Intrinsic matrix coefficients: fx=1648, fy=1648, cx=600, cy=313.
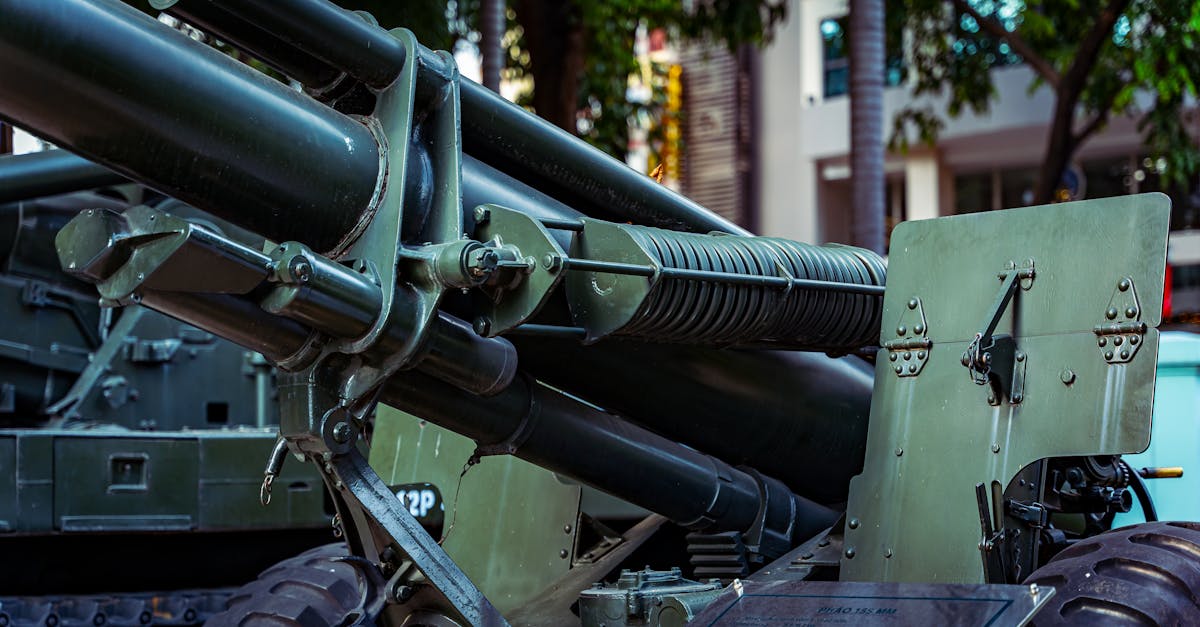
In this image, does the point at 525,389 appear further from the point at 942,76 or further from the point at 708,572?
the point at 942,76

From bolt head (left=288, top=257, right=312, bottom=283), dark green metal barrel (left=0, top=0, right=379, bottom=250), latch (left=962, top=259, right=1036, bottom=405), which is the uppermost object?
dark green metal barrel (left=0, top=0, right=379, bottom=250)

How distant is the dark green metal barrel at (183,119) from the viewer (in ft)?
12.3

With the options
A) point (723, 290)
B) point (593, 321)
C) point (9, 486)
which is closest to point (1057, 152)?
point (9, 486)

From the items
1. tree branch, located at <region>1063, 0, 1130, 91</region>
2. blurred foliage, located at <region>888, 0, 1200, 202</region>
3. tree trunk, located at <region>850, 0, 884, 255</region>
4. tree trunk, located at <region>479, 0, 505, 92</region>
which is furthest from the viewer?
blurred foliage, located at <region>888, 0, 1200, 202</region>

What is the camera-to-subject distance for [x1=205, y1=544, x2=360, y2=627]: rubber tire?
210 inches

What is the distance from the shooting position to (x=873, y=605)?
14.3 feet

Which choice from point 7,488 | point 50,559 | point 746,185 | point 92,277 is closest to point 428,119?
point 92,277

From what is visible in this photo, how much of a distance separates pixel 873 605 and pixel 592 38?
11940 millimetres

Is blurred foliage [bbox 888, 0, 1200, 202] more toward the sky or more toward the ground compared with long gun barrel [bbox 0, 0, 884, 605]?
more toward the sky

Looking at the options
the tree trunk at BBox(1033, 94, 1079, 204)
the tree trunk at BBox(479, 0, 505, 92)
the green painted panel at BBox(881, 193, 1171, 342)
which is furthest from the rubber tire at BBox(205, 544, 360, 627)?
the tree trunk at BBox(1033, 94, 1079, 204)

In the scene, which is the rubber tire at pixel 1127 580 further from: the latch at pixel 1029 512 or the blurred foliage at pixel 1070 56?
the blurred foliage at pixel 1070 56

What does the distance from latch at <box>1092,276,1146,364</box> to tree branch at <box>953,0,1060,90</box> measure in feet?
36.7

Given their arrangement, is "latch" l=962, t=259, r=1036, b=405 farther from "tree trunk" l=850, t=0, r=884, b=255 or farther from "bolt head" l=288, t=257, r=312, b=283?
"tree trunk" l=850, t=0, r=884, b=255

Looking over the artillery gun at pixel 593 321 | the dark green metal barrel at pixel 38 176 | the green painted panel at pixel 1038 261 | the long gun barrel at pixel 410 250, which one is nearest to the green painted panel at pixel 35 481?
the dark green metal barrel at pixel 38 176
